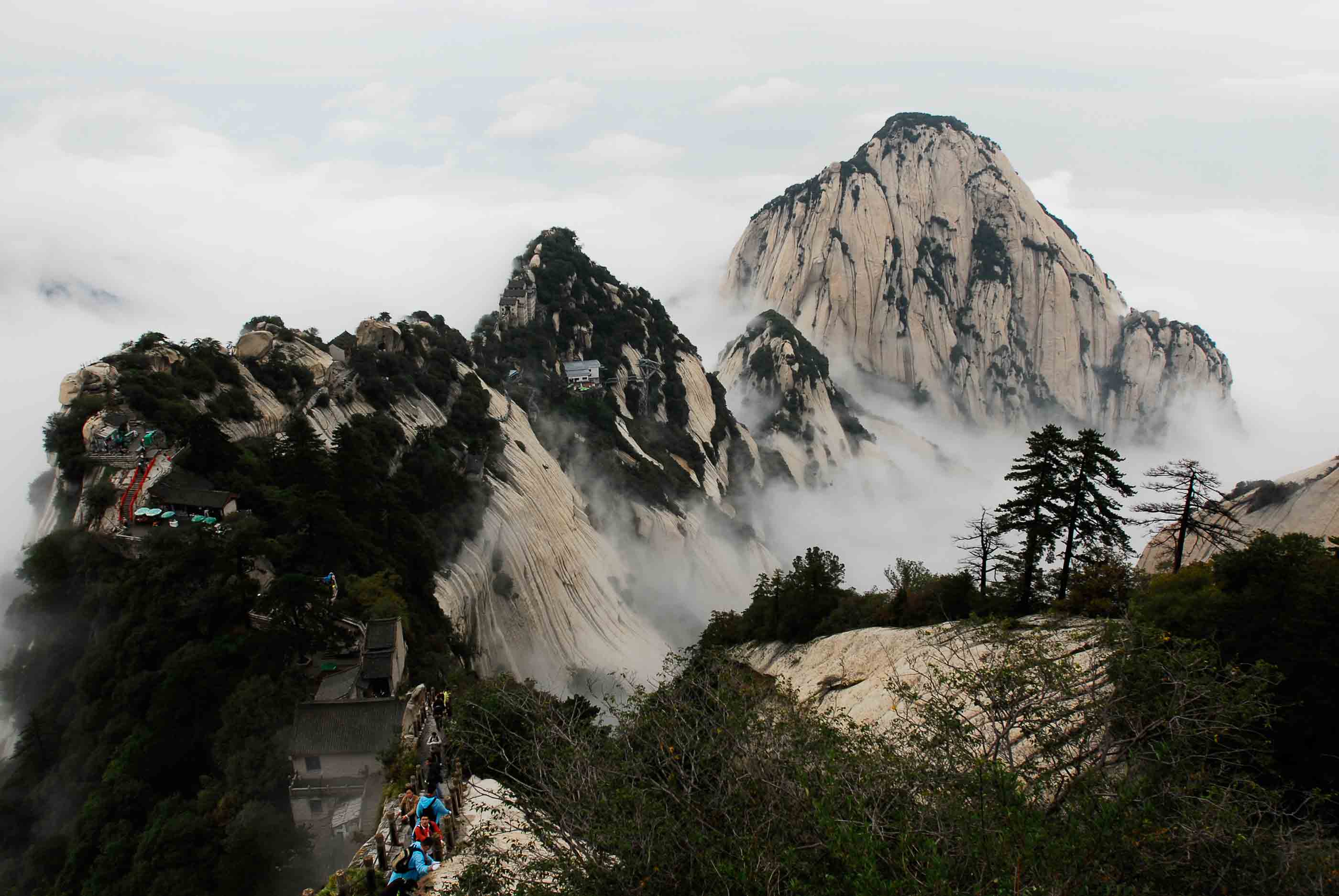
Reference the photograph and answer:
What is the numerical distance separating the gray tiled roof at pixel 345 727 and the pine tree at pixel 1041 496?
19800 mm

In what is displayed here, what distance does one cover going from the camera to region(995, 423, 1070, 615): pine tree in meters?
26.1

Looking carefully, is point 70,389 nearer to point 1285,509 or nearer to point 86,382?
point 86,382

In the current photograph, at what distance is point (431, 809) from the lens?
1554 centimetres

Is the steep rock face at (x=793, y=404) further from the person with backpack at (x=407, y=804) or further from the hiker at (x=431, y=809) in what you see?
the hiker at (x=431, y=809)

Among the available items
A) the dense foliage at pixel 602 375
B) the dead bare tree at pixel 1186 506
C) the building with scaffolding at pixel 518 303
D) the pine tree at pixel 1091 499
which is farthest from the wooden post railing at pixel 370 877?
the building with scaffolding at pixel 518 303

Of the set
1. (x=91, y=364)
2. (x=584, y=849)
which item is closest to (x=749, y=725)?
(x=584, y=849)

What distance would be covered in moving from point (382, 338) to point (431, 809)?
43.7 m

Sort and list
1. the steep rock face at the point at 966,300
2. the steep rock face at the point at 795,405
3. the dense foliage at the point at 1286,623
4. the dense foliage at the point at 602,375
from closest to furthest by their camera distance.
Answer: the dense foliage at the point at 1286,623 → the dense foliage at the point at 602,375 → the steep rock face at the point at 795,405 → the steep rock face at the point at 966,300

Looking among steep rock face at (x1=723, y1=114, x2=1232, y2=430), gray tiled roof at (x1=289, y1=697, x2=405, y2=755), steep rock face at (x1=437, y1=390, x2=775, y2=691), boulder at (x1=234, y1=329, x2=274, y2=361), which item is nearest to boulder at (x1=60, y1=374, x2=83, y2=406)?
boulder at (x1=234, y1=329, x2=274, y2=361)

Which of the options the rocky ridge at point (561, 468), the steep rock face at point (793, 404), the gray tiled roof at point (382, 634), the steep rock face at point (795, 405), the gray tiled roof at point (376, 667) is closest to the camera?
the gray tiled roof at point (376, 667)

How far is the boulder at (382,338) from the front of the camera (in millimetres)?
53719

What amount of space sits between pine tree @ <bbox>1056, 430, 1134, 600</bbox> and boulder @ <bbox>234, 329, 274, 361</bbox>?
142 ft

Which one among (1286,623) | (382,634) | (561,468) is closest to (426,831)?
(382,634)

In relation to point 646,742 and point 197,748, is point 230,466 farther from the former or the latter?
point 646,742
